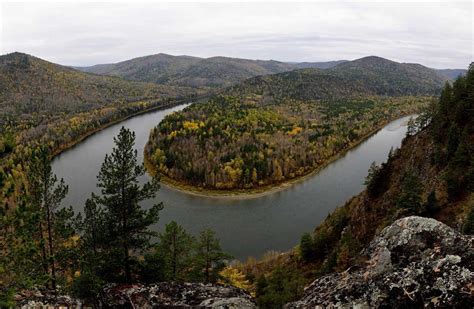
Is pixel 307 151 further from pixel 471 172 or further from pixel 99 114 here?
pixel 99 114

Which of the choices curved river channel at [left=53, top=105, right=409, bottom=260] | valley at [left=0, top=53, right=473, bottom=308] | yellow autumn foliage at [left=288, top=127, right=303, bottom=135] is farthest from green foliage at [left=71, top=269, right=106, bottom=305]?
yellow autumn foliage at [left=288, top=127, right=303, bottom=135]

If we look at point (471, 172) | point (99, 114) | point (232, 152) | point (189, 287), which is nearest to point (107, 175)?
point (189, 287)

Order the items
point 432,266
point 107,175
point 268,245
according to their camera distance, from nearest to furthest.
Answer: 1. point 432,266
2. point 107,175
3. point 268,245

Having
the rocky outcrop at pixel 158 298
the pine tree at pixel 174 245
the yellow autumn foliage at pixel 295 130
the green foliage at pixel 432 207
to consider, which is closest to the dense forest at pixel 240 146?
the yellow autumn foliage at pixel 295 130

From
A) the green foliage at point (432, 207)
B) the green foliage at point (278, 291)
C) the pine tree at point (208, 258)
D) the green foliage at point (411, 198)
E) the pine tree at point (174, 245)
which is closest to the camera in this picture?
the green foliage at point (278, 291)

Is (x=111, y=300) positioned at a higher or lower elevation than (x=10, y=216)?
lower

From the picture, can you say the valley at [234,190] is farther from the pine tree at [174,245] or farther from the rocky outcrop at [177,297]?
the rocky outcrop at [177,297]
